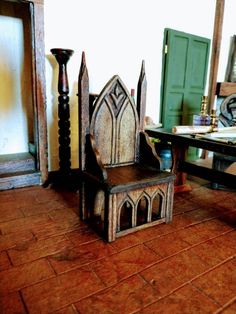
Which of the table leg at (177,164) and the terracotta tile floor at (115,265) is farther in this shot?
the table leg at (177,164)

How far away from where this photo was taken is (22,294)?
4.40 ft

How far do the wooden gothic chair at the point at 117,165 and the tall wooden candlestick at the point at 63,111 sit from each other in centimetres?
83

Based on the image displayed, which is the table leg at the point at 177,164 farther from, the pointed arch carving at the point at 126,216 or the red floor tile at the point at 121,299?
the red floor tile at the point at 121,299

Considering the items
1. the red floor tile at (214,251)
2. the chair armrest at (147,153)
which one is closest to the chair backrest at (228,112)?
the chair armrest at (147,153)

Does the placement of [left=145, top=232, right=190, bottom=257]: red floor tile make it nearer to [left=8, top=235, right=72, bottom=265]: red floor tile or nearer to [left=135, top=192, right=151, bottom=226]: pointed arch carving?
[left=135, top=192, right=151, bottom=226]: pointed arch carving

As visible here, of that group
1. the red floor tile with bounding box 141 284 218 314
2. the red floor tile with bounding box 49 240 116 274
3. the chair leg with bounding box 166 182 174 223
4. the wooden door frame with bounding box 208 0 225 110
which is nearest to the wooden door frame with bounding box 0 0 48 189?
the red floor tile with bounding box 49 240 116 274

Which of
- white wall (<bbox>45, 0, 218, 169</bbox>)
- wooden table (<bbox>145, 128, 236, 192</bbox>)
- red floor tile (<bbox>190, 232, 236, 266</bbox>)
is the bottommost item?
red floor tile (<bbox>190, 232, 236, 266</bbox>)

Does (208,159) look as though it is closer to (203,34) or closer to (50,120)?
(203,34)

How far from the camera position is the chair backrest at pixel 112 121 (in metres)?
1.93

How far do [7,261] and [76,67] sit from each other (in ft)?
7.22

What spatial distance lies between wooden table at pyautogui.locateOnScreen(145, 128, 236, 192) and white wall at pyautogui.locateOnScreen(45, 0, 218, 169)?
42.5 inches

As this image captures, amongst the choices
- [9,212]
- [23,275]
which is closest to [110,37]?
[9,212]

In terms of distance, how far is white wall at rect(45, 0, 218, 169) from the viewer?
2869 millimetres

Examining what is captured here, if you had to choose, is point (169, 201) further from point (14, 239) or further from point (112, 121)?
point (14, 239)
